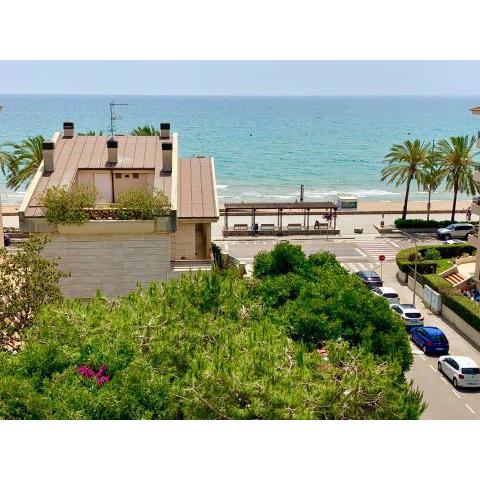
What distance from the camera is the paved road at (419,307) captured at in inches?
1110

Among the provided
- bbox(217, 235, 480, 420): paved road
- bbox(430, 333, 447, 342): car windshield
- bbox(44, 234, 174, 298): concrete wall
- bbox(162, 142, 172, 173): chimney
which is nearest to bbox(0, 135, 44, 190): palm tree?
bbox(217, 235, 480, 420): paved road

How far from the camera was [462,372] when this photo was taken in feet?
97.2

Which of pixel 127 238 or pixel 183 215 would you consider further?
pixel 183 215

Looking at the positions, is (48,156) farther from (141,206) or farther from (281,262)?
(281,262)

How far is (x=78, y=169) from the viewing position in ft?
102

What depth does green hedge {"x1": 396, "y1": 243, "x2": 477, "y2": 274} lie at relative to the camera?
46.5 meters

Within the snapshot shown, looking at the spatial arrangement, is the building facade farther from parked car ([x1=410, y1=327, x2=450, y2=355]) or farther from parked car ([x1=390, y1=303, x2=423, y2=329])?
parked car ([x1=390, y1=303, x2=423, y2=329])

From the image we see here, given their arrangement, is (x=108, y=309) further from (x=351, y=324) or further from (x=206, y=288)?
(x=351, y=324)

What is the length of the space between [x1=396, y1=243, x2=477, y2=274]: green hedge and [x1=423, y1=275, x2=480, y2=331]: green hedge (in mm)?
2781

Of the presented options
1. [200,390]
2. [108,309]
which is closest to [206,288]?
[108,309]

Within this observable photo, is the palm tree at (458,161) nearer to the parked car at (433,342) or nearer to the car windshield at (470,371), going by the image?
the parked car at (433,342)

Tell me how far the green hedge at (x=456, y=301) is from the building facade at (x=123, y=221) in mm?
16409

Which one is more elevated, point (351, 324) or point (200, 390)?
point (200, 390)

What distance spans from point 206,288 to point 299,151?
547 feet
